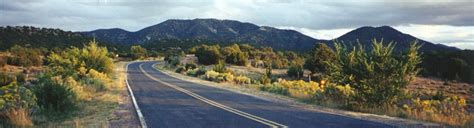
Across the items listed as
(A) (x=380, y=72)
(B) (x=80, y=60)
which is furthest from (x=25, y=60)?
(A) (x=380, y=72)

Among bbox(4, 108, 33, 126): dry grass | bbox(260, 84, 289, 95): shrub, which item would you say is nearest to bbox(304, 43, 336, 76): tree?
bbox(260, 84, 289, 95): shrub

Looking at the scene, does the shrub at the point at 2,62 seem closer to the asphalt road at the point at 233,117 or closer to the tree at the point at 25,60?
the tree at the point at 25,60

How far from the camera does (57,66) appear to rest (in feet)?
122

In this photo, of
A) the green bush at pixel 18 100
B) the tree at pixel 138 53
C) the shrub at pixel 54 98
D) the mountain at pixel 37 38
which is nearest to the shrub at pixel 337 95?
the shrub at pixel 54 98

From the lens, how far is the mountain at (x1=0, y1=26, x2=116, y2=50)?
363ft

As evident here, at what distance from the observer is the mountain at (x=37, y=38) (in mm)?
110500

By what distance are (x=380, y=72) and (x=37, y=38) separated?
116 meters

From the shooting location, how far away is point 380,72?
60.8ft

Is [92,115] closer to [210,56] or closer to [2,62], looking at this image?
[2,62]

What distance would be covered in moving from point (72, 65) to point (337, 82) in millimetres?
25121

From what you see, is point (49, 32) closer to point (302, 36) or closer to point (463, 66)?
point (302, 36)

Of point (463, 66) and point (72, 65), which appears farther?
point (463, 66)

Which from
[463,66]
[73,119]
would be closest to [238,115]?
[73,119]

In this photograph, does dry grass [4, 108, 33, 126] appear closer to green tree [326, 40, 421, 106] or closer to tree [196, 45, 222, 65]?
green tree [326, 40, 421, 106]
